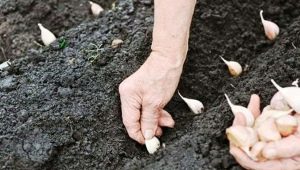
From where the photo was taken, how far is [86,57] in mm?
2418

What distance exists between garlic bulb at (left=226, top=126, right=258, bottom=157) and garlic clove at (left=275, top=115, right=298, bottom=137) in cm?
9

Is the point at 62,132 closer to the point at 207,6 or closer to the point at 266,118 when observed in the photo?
the point at 266,118

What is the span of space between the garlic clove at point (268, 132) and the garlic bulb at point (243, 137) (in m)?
0.02

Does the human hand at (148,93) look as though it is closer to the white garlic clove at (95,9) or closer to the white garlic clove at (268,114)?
the white garlic clove at (268,114)

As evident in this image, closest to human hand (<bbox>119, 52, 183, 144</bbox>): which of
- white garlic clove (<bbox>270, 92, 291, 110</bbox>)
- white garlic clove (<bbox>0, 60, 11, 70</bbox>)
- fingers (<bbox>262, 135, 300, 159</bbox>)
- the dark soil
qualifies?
the dark soil

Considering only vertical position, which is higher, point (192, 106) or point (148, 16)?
point (148, 16)

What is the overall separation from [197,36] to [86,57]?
517mm

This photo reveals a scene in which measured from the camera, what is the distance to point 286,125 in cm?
179

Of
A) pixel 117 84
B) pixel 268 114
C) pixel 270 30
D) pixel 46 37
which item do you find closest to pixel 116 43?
pixel 117 84

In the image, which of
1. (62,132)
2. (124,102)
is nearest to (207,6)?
(124,102)

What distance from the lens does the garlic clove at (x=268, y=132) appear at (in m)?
1.79

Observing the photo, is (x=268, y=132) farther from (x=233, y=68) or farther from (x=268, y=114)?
(x=233, y=68)

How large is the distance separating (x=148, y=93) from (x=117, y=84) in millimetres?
282

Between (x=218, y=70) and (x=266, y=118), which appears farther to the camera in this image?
(x=218, y=70)
